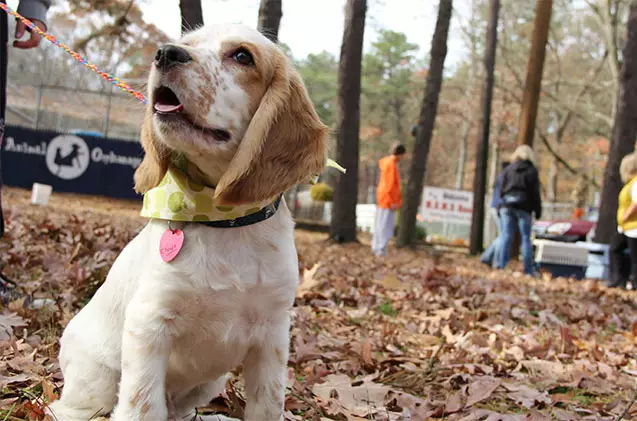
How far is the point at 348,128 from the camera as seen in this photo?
1243 cm

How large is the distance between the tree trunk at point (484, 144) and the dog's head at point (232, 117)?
15.8m

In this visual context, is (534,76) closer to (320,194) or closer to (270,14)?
(320,194)

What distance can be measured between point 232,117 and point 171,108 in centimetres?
21

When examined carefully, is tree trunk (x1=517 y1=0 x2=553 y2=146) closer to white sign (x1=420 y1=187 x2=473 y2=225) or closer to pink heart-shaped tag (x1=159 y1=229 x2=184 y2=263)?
white sign (x1=420 y1=187 x2=473 y2=225)

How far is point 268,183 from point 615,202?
1148 cm

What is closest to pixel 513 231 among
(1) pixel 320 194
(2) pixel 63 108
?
(1) pixel 320 194

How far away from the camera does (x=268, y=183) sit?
2100 mm

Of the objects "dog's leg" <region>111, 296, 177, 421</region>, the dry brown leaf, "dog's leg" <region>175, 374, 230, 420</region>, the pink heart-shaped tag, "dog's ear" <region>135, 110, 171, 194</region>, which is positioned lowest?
the dry brown leaf

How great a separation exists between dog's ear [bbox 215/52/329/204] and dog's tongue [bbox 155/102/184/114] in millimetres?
238

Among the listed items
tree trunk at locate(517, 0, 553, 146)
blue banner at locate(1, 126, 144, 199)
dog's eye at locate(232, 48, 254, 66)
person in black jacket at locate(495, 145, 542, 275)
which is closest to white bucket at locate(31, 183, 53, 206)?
blue banner at locate(1, 126, 144, 199)

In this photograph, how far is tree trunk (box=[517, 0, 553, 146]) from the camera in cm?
1628

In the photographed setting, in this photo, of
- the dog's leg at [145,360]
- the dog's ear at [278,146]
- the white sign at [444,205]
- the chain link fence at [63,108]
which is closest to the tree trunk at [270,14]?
the dog's ear at [278,146]

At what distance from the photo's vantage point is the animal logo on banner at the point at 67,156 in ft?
55.4

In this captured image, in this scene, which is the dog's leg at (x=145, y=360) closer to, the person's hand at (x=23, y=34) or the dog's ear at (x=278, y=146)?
the dog's ear at (x=278, y=146)
